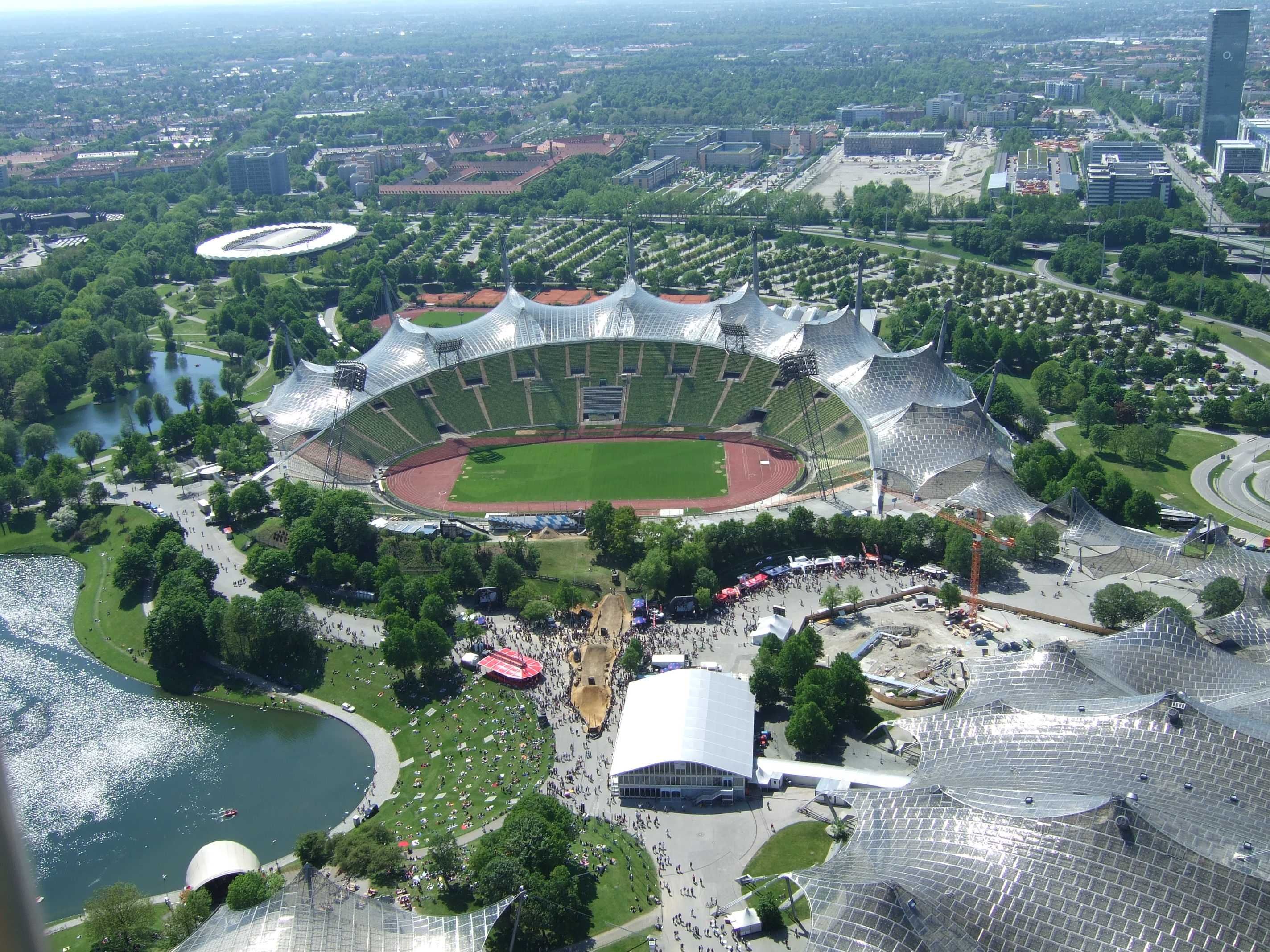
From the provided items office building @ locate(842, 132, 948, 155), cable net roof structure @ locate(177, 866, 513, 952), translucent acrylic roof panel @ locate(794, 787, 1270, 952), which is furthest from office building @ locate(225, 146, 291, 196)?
translucent acrylic roof panel @ locate(794, 787, 1270, 952)

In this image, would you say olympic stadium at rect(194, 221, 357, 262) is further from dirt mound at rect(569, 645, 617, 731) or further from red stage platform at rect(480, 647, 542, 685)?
dirt mound at rect(569, 645, 617, 731)

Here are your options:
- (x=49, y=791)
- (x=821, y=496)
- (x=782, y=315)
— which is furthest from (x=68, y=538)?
(x=782, y=315)

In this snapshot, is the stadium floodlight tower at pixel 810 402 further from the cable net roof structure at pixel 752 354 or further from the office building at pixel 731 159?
the office building at pixel 731 159

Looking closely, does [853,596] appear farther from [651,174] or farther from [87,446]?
[651,174]

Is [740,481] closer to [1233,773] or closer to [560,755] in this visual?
[560,755]

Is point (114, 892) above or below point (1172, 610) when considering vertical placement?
below
